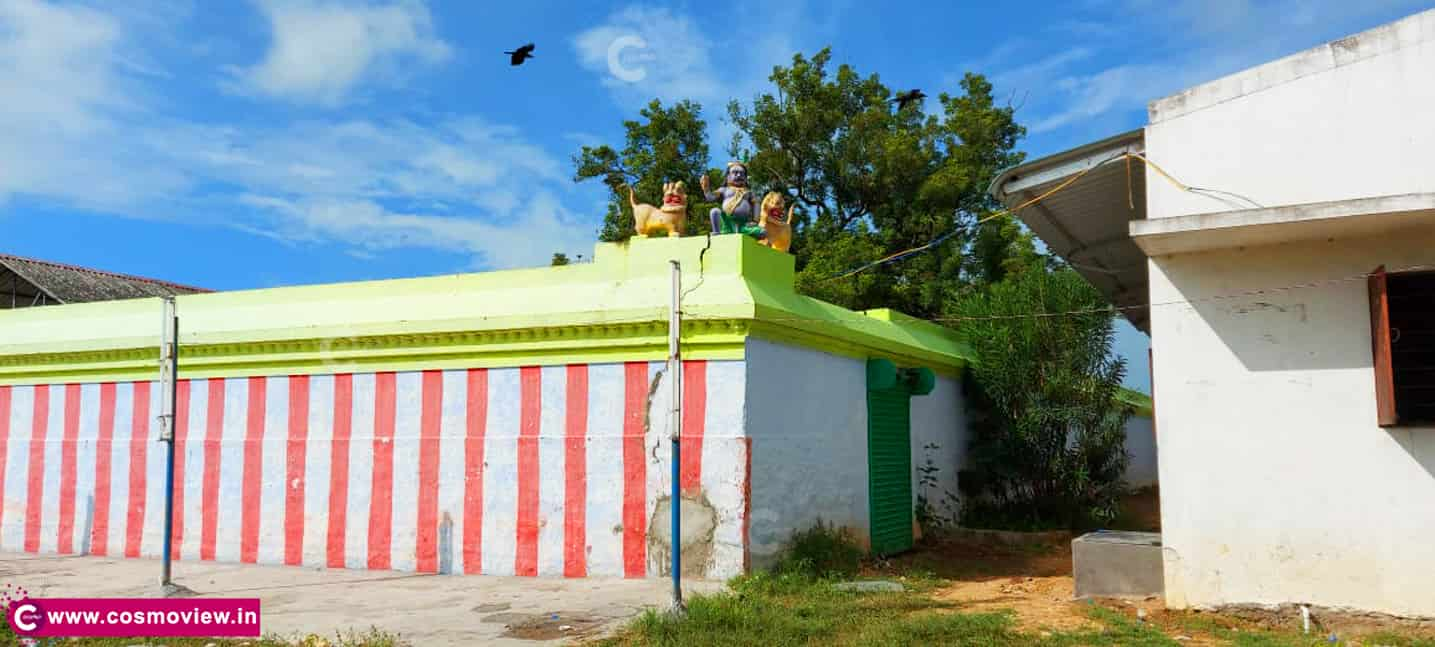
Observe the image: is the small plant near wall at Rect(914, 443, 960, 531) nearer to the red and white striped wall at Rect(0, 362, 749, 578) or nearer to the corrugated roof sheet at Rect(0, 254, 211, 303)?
the red and white striped wall at Rect(0, 362, 749, 578)

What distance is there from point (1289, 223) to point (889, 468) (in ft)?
20.7

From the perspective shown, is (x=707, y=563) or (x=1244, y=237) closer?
(x=1244, y=237)

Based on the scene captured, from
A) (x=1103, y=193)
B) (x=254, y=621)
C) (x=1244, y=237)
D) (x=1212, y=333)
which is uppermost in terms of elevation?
(x=1103, y=193)

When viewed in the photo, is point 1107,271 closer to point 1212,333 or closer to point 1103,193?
point 1103,193

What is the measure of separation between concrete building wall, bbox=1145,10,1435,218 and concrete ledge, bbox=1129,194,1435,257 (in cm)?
31

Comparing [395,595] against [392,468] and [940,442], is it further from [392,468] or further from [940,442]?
[940,442]

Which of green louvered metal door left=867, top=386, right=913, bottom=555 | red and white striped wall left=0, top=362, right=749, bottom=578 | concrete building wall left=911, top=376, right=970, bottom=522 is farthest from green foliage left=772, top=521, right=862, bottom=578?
concrete building wall left=911, top=376, right=970, bottom=522

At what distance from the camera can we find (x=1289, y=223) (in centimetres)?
720

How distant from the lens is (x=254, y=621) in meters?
8.43

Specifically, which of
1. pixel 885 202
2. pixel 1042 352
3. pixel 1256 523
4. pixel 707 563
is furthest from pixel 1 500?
pixel 885 202

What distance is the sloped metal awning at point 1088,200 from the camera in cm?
887

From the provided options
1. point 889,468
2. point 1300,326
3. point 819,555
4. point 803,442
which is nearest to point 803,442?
point 803,442

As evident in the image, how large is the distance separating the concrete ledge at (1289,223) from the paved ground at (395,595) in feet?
16.1

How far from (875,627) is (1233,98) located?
490 cm
